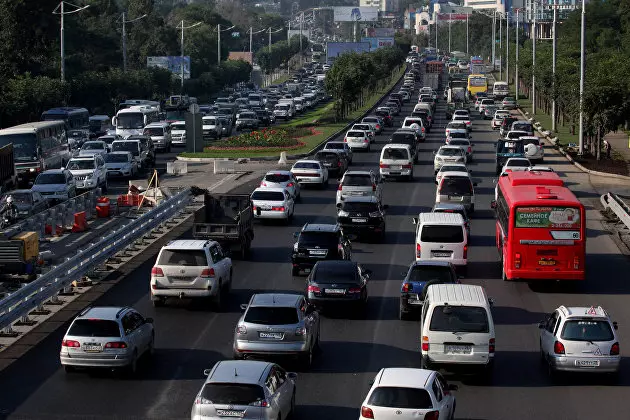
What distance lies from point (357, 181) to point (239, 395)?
93.7ft

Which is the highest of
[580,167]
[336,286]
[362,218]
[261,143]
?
[261,143]

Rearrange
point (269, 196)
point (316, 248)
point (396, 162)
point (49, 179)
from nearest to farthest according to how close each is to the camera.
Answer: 1. point (316, 248)
2. point (269, 196)
3. point (49, 179)
4. point (396, 162)

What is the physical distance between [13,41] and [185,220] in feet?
214

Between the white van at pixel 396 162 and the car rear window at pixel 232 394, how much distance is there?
38398 mm

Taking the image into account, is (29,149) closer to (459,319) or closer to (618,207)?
(618,207)

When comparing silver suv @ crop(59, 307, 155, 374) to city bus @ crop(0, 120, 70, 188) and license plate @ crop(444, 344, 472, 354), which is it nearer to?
license plate @ crop(444, 344, 472, 354)

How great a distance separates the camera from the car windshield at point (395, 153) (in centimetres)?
5634

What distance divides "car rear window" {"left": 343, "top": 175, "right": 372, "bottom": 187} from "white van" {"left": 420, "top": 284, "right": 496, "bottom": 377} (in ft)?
76.9

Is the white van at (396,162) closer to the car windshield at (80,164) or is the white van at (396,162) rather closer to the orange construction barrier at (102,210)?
the car windshield at (80,164)

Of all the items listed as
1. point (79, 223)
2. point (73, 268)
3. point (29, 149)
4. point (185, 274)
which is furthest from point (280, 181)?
point (185, 274)

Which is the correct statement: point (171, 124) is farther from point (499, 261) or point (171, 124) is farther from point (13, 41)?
point (499, 261)

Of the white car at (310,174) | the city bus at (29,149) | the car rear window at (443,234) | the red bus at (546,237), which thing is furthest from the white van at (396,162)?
the red bus at (546,237)

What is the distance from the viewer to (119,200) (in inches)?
1976

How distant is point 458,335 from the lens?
22.1 metres
